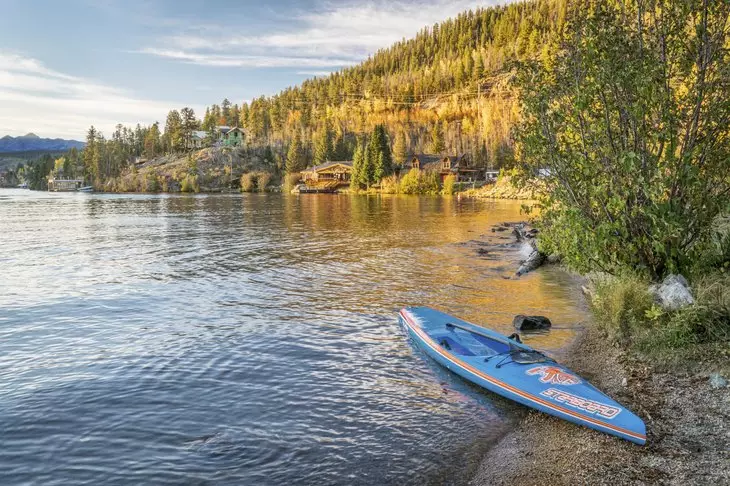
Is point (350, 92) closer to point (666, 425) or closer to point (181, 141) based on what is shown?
point (181, 141)

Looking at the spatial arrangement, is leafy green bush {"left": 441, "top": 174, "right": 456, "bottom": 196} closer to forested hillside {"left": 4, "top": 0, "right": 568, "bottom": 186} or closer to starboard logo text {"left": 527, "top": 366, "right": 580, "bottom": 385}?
forested hillside {"left": 4, "top": 0, "right": 568, "bottom": 186}

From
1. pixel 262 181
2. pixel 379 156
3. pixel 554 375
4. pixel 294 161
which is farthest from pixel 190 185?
pixel 554 375

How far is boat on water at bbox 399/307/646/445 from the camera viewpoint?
845 centimetres

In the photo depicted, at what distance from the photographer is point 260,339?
15.2 m

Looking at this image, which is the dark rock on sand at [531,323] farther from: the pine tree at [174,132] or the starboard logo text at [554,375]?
the pine tree at [174,132]

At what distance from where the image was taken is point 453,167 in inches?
4705

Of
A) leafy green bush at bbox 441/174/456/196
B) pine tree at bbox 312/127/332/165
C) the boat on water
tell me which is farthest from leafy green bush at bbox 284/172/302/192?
the boat on water

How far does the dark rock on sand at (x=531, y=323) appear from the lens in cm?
1521

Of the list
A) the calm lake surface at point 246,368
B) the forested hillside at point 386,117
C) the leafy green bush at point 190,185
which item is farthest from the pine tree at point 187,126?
the calm lake surface at point 246,368

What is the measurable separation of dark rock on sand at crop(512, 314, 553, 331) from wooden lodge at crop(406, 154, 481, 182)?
10336cm

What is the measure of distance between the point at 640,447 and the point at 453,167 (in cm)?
11462

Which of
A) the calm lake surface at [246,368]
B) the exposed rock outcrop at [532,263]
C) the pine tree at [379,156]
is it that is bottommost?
the calm lake surface at [246,368]

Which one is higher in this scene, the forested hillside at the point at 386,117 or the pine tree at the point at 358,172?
the forested hillside at the point at 386,117

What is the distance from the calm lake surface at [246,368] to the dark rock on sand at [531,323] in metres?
0.53
